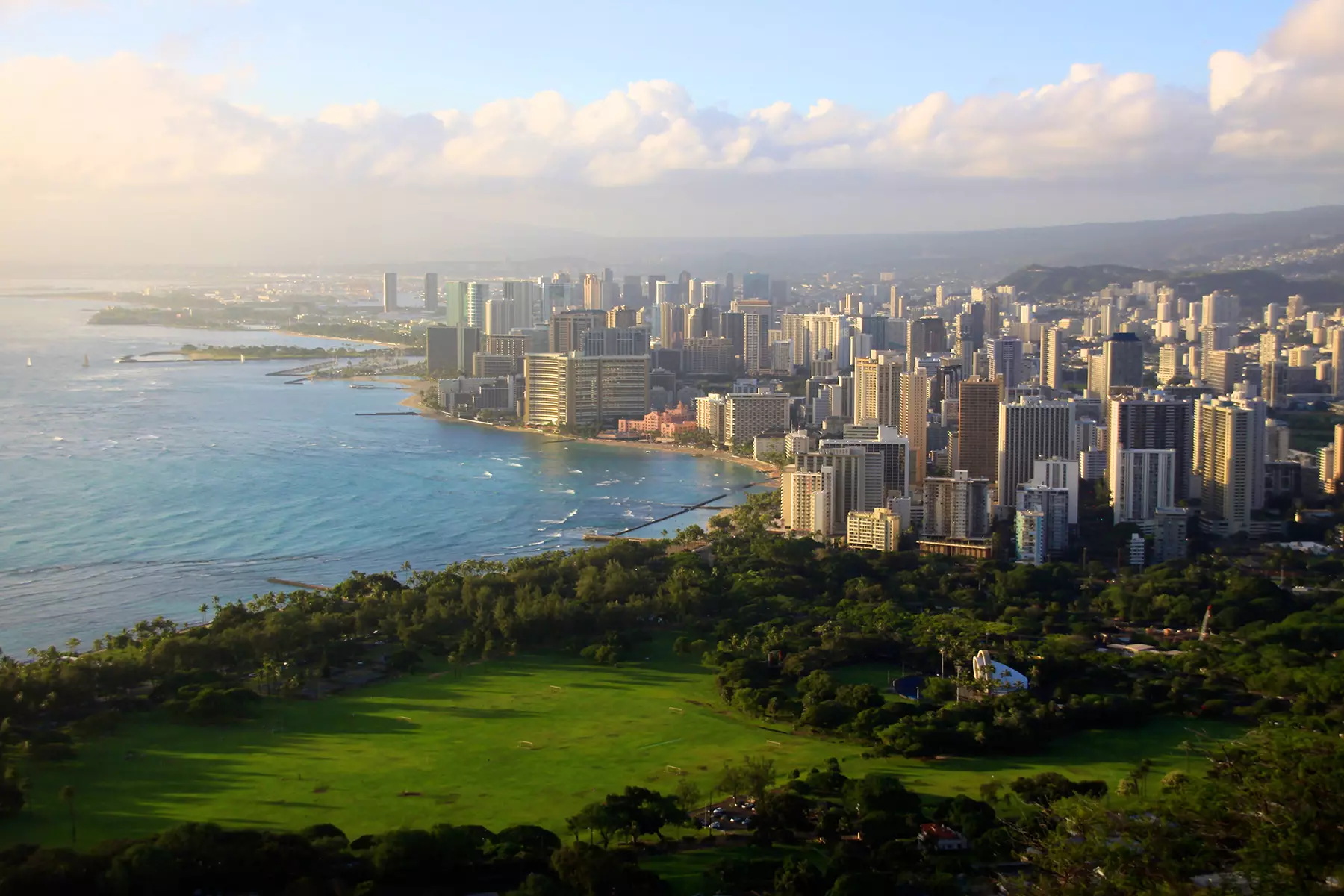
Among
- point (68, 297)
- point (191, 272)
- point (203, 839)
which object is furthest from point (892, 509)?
point (191, 272)

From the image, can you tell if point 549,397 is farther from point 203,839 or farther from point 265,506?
point 203,839

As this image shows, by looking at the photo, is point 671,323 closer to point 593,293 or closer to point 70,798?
point 593,293

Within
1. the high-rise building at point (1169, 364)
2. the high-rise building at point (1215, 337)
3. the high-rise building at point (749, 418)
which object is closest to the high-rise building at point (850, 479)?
the high-rise building at point (749, 418)

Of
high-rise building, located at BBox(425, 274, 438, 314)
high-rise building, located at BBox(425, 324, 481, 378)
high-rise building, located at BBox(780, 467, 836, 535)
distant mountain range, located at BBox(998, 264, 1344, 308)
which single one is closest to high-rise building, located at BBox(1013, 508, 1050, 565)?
high-rise building, located at BBox(780, 467, 836, 535)

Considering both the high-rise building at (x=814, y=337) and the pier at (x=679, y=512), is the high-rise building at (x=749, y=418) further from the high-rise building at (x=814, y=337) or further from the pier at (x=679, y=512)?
the high-rise building at (x=814, y=337)

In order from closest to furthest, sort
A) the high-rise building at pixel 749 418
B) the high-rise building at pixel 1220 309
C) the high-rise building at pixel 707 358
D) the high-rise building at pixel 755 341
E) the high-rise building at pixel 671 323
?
the high-rise building at pixel 749 418
the high-rise building at pixel 707 358
the high-rise building at pixel 755 341
the high-rise building at pixel 671 323
the high-rise building at pixel 1220 309

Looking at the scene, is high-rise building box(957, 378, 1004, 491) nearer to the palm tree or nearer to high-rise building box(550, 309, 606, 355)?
high-rise building box(550, 309, 606, 355)
